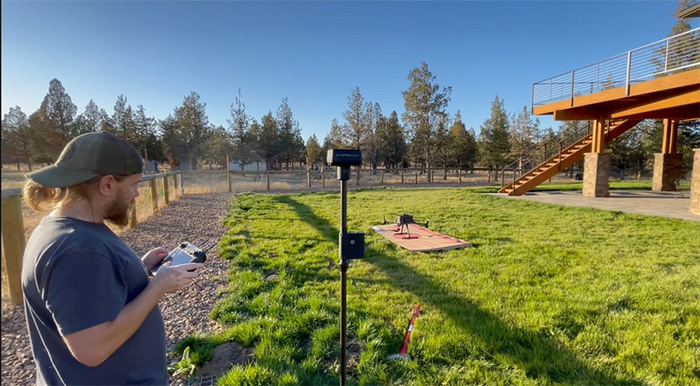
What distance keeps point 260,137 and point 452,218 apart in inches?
1006

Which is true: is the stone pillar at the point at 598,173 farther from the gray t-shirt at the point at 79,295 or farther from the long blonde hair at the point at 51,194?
the long blonde hair at the point at 51,194

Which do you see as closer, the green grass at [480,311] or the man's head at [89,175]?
the man's head at [89,175]

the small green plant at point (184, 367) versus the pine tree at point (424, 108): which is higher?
the pine tree at point (424, 108)

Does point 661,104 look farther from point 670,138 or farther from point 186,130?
point 186,130

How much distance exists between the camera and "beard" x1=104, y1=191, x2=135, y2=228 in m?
1.09

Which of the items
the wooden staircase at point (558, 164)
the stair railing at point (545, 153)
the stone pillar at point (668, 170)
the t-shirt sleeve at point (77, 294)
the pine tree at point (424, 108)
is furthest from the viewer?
the pine tree at point (424, 108)

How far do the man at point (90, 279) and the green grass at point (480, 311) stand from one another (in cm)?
99

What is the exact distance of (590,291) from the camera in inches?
118

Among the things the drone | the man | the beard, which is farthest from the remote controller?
the drone

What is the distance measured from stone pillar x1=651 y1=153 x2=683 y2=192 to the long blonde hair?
16.7m

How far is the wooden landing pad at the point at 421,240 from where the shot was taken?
456 centimetres

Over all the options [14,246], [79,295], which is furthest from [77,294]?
[14,246]

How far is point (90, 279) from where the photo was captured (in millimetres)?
865

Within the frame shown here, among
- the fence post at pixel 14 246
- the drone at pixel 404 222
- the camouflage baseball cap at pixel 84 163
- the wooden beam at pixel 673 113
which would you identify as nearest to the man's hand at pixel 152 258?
the camouflage baseball cap at pixel 84 163
